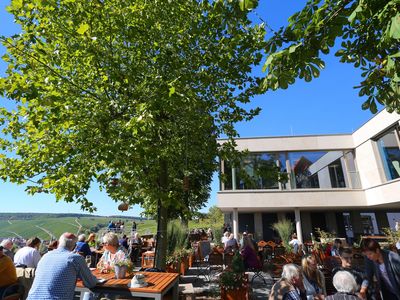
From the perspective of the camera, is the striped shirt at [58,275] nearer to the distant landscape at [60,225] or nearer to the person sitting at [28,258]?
the person sitting at [28,258]

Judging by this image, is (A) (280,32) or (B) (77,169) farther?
→ (B) (77,169)

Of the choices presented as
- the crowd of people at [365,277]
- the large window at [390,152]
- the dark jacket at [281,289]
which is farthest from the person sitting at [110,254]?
the large window at [390,152]

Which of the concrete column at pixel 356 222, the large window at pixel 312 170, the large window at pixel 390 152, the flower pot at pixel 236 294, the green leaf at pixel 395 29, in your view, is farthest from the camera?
the concrete column at pixel 356 222

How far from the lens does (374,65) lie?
12.2 feet

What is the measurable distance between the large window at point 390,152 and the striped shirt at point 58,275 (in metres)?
16.9

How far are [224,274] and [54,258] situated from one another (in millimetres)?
3372

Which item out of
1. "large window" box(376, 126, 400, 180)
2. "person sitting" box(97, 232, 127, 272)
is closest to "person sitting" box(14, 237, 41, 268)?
"person sitting" box(97, 232, 127, 272)

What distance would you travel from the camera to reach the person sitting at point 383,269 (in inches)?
158

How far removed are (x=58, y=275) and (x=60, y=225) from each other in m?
125

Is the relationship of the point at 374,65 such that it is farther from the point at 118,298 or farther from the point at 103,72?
the point at 118,298

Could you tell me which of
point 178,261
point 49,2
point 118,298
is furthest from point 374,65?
point 178,261

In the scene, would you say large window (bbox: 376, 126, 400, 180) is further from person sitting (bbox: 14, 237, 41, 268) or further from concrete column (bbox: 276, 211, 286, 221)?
person sitting (bbox: 14, 237, 41, 268)

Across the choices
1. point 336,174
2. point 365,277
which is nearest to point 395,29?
point 365,277

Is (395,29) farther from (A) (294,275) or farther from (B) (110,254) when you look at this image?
(B) (110,254)
